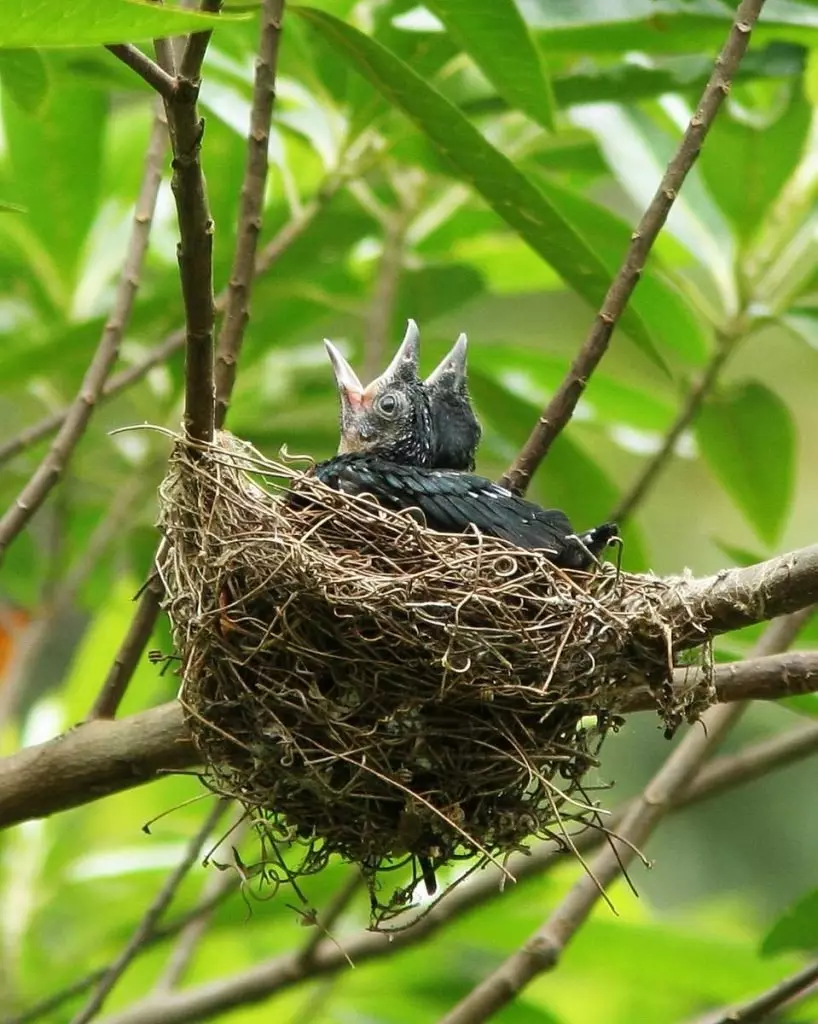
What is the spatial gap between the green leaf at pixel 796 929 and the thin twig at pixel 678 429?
2.49ft

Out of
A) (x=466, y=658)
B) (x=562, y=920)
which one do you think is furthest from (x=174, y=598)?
(x=562, y=920)

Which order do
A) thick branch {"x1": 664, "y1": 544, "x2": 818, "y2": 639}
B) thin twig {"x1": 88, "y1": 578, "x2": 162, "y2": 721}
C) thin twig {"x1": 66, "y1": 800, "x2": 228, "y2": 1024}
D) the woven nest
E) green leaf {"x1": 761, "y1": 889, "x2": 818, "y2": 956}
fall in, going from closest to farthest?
thick branch {"x1": 664, "y1": 544, "x2": 818, "y2": 639}, the woven nest, thin twig {"x1": 88, "y1": 578, "x2": 162, "y2": 721}, thin twig {"x1": 66, "y1": 800, "x2": 228, "y2": 1024}, green leaf {"x1": 761, "y1": 889, "x2": 818, "y2": 956}

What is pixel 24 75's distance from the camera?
1.94m

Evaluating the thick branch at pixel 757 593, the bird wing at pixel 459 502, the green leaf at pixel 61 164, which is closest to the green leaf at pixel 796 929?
the bird wing at pixel 459 502

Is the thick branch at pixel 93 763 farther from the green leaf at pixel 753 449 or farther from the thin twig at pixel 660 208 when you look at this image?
the green leaf at pixel 753 449

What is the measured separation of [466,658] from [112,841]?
7.20ft

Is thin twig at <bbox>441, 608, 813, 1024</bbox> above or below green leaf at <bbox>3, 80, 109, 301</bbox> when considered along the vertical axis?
below

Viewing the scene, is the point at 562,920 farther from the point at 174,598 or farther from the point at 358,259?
the point at 358,259

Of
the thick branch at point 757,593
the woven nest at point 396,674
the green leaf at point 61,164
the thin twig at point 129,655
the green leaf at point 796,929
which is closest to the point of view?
the thick branch at point 757,593

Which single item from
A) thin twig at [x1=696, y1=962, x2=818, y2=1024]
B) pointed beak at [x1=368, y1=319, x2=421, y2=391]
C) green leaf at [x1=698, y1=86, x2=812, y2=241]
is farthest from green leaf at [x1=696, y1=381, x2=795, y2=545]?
thin twig at [x1=696, y1=962, x2=818, y2=1024]

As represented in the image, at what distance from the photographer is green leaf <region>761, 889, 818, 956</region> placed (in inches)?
102

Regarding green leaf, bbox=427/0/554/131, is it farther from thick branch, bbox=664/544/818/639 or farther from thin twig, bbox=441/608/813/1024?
thin twig, bbox=441/608/813/1024

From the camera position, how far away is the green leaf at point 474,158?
2.13 metres

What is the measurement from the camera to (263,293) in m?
3.16
